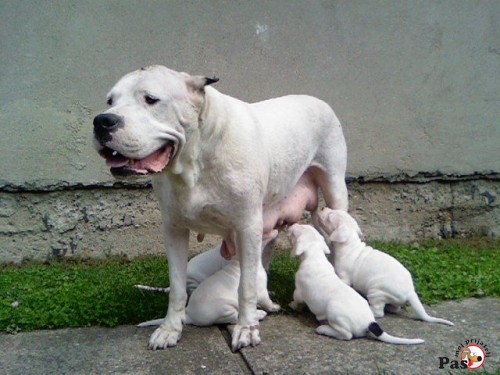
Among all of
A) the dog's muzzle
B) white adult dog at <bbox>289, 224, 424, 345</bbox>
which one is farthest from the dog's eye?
white adult dog at <bbox>289, 224, 424, 345</bbox>

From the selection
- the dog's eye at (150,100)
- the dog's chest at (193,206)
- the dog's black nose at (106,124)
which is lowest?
the dog's chest at (193,206)

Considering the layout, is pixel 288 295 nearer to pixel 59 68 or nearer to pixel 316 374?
pixel 316 374

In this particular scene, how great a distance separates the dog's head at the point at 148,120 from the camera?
263 cm

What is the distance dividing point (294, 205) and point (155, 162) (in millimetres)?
1588

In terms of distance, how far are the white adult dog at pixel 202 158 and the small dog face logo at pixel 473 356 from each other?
3.60 ft

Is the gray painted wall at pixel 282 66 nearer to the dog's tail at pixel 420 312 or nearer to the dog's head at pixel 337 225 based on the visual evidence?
the dog's head at pixel 337 225

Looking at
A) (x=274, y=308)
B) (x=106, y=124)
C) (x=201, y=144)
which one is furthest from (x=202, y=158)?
(x=274, y=308)

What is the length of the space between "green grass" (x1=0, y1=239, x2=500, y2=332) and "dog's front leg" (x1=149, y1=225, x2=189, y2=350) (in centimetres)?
42

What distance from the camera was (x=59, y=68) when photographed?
4879mm

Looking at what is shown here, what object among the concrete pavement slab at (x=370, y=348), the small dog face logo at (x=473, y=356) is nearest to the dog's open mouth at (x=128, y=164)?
the concrete pavement slab at (x=370, y=348)

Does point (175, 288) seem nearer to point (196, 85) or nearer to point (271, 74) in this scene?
point (196, 85)

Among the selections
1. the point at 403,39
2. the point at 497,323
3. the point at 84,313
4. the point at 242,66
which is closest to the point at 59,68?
the point at 242,66

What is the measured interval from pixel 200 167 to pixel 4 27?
2.81 meters

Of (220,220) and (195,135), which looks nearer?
(195,135)
